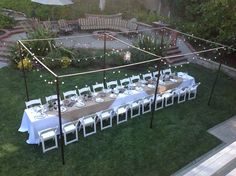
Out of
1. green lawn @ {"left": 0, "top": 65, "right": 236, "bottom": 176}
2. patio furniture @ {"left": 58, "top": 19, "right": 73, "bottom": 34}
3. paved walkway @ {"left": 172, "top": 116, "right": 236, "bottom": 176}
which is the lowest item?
paved walkway @ {"left": 172, "top": 116, "right": 236, "bottom": 176}

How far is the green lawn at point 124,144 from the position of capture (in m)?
8.12

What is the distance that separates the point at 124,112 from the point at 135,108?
2.36 feet

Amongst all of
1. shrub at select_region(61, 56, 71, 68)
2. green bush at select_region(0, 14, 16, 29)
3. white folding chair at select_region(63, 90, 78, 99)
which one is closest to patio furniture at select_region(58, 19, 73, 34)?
green bush at select_region(0, 14, 16, 29)

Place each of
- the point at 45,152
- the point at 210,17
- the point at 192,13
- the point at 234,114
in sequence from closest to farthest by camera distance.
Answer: the point at 45,152 → the point at 234,114 → the point at 210,17 → the point at 192,13

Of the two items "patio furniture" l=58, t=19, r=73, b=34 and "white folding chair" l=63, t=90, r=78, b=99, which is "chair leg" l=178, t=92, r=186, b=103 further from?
"patio furniture" l=58, t=19, r=73, b=34

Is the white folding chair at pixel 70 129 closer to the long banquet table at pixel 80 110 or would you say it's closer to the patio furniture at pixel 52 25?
the long banquet table at pixel 80 110

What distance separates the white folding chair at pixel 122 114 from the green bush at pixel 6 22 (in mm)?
11470

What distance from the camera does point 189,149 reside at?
925 cm

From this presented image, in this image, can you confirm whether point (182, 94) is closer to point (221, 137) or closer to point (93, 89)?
point (221, 137)

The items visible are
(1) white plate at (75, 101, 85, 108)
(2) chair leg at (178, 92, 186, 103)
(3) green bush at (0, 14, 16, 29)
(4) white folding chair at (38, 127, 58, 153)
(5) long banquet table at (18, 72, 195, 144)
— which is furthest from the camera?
(3) green bush at (0, 14, 16, 29)

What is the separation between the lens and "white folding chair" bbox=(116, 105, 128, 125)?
10078mm

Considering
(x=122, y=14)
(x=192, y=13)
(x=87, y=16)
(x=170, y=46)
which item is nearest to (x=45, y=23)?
(x=87, y=16)

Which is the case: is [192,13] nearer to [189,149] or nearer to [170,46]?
[170,46]

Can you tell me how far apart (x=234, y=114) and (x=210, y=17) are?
4894 mm
